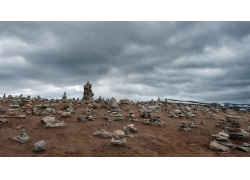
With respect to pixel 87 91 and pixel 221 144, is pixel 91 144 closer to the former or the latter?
pixel 221 144

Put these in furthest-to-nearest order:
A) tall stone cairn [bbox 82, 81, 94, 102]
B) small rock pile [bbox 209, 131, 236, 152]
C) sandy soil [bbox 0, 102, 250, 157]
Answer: tall stone cairn [bbox 82, 81, 94, 102], small rock pile [bbox 209, 131, 236, 152], sandy soil [bbox 0, 102, 250, 157]

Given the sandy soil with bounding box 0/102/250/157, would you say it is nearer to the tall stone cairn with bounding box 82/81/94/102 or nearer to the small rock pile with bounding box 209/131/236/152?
the small rock pile with bounding box 209/131/236/152

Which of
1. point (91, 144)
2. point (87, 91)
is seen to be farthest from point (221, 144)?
point (87, 91)

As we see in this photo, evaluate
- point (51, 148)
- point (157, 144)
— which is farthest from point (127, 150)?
point (51, 148)

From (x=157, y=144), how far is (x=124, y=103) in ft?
66.5

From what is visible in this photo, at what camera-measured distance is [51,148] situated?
31.4ft

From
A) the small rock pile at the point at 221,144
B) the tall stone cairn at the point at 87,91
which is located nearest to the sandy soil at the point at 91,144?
the small rock pile at the point at 221,144

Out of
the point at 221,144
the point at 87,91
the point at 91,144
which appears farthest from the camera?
the point at 87,91

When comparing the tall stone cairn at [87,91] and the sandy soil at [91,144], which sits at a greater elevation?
the tall stone cairn at [87,91]

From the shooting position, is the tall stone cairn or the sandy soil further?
the tall stone cairn

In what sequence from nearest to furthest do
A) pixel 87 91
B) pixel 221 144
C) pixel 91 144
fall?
pixel 91 144, pixel 221 144, pixel 87 91

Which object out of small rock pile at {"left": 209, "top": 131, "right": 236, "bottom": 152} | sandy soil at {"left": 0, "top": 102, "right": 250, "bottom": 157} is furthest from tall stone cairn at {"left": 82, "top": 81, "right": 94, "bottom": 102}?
small rock pile at {"left": 209, "top": 131, "right": 236, "bottom": 152}

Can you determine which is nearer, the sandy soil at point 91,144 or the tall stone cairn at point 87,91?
the sandy soil at point 91,144

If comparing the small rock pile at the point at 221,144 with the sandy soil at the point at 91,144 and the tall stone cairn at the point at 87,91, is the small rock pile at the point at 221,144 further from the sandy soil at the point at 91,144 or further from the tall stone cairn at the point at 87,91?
the tall stone cairn at the point at 87,91
